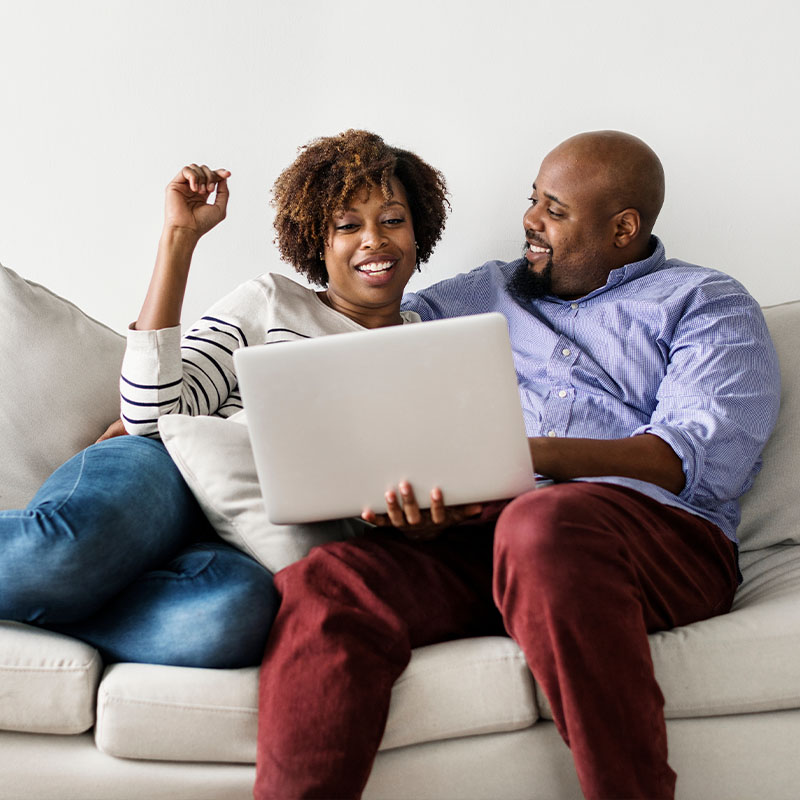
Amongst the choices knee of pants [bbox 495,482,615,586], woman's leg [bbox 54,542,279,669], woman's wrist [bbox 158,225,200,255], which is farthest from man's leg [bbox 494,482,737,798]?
woman's wrist [bbox 158,225,200,255]

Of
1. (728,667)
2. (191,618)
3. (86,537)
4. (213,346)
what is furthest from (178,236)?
(728,667)

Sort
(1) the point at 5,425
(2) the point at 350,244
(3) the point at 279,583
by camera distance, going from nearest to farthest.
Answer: (3) the point at 279,583 → (1) the point at 5,425 → (2) the point at 350,244

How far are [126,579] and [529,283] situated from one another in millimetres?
1042

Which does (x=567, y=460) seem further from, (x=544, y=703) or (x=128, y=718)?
(x=128, y=718)

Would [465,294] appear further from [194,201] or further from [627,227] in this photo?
[194,201]

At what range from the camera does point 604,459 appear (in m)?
1.48

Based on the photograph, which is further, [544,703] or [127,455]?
[127,455]

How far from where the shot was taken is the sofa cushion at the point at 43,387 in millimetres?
1735

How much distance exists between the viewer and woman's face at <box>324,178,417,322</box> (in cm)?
184

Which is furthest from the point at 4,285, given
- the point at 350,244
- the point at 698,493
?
the point at 698,493

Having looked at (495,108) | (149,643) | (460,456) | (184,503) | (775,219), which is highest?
(495,108)

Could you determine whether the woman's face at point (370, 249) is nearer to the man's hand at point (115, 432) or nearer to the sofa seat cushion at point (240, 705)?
the man's hand at point (115, 432)

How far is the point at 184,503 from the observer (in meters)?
1.50

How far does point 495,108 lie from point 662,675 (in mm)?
1472
